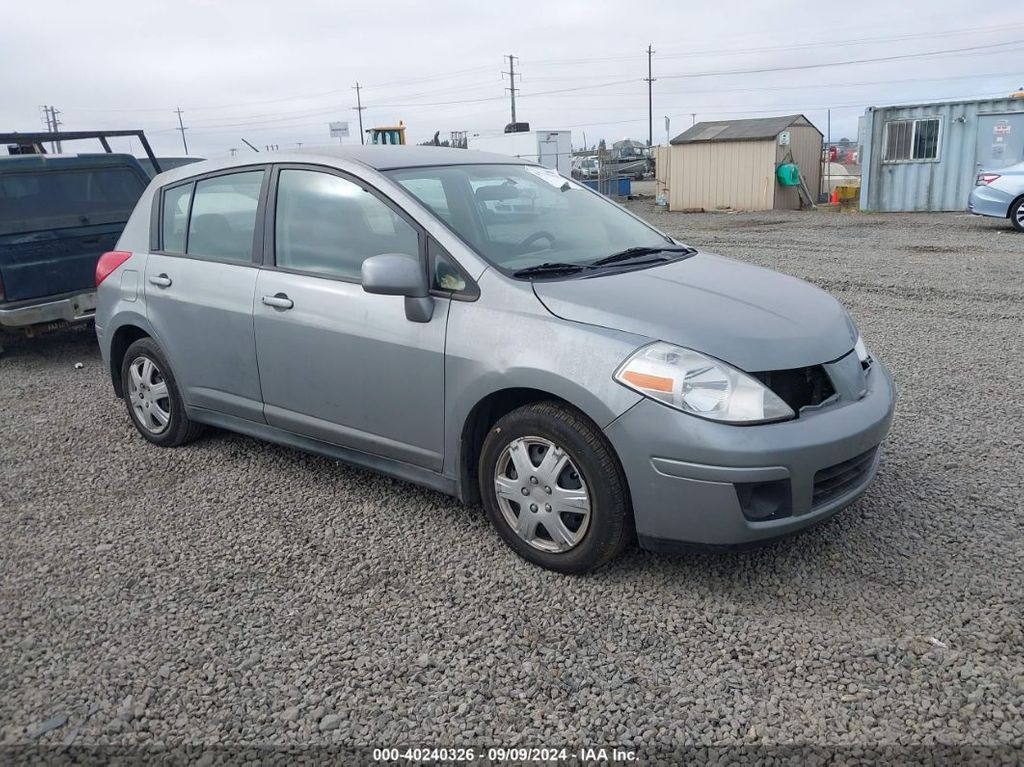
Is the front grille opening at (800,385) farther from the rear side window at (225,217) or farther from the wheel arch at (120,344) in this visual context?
the wheel arch at (120,344)

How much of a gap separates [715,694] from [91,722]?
1.96m

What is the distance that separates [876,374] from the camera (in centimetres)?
371

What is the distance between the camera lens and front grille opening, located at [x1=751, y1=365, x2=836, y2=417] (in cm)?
312

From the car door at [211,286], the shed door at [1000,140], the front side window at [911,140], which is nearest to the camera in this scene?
the car door at [211,286]

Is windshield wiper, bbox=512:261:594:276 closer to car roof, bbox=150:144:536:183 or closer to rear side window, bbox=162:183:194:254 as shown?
car roof, bbox=150:144:536:183

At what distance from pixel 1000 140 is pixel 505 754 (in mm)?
20361

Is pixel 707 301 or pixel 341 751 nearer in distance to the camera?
pixel 341 751

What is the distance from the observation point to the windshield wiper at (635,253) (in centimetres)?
386

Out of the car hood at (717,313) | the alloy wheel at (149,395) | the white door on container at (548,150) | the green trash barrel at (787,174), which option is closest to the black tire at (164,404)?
the alloy wheel at (149,395)

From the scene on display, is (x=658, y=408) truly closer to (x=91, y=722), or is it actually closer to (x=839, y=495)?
(x=839, y=495)

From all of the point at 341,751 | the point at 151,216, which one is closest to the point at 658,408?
the point at 341,751

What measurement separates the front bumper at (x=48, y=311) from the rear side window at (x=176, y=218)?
2.89 m

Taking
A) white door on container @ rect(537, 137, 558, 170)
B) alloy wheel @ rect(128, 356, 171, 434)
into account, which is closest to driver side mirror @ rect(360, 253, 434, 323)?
alloy wheel @ rect(128, 356, 171, 434)

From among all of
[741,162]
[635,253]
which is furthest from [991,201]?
[635,253]
